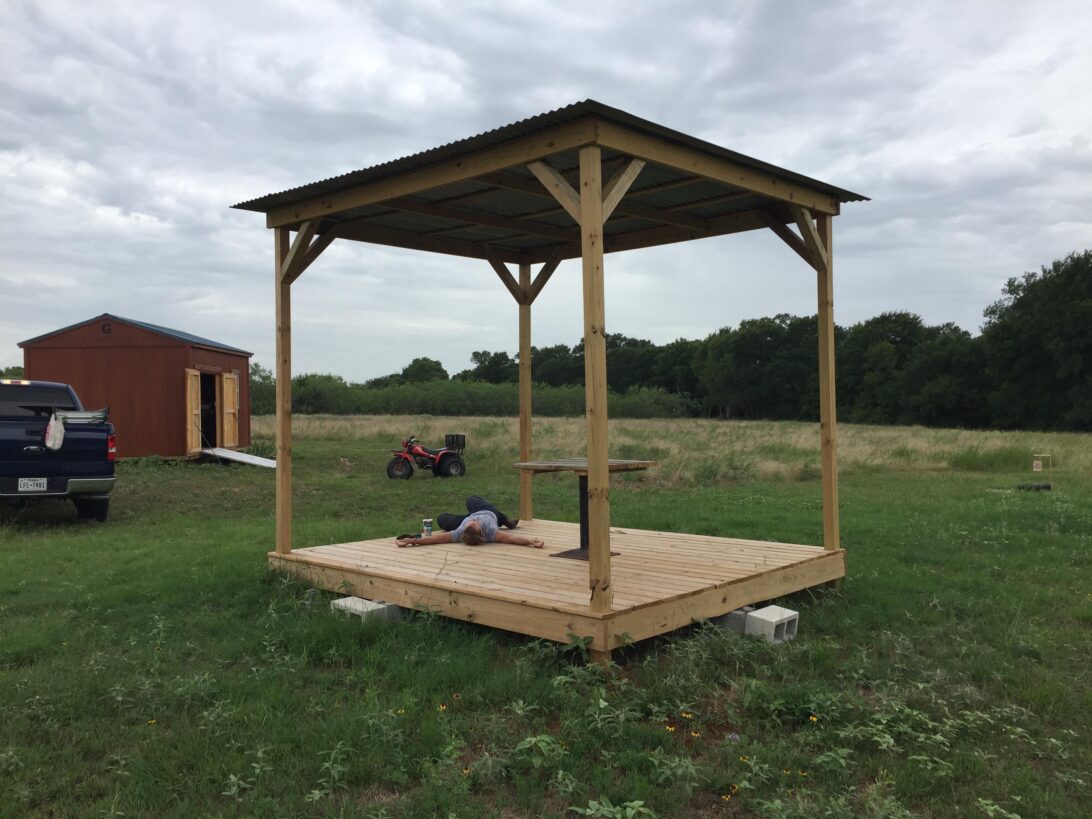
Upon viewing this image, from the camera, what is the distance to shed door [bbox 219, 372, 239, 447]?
16359mm

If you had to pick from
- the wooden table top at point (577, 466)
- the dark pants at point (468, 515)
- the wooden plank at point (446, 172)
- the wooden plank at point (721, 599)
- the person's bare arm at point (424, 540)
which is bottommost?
the wooden plank at point (721, 599)

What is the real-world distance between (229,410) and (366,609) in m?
13.0

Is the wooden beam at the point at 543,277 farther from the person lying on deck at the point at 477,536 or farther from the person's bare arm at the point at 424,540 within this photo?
the person's bare arm at the point at 424,540

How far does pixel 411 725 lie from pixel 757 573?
2.64 m

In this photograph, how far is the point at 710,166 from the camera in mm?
4852

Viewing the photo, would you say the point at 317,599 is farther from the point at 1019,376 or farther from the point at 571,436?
the point at 1019,376

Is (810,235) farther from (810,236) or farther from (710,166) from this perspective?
(710,166)

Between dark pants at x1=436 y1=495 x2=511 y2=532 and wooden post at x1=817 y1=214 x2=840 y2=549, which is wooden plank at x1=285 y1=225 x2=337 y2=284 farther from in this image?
wooden post at x1=817 y1=214 x2=840 y2=549

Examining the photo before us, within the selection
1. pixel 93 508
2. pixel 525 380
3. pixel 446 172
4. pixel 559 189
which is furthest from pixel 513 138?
pixel 93 508

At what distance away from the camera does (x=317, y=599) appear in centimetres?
545

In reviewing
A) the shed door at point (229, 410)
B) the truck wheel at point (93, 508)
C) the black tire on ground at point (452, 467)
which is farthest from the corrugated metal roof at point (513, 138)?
the shed door at point (229, 410)

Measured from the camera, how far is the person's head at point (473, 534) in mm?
6359

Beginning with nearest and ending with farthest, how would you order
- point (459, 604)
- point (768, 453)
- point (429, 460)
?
point (459, 604)
point (429, 460)
point (768, 453)

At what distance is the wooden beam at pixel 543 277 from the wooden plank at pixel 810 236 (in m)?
2.28
